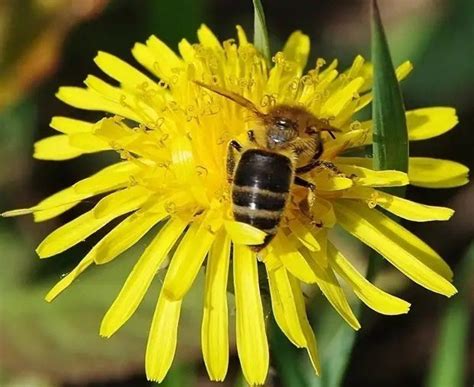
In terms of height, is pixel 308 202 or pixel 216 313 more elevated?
pixel 308 202

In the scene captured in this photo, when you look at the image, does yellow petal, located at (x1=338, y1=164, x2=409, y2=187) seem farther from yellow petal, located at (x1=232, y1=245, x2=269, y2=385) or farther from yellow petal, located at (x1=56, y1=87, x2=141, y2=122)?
yellow petal, located at (x1=56, y1=87, x2=141, y2=122)

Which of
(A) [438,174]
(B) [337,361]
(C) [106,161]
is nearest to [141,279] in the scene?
(B) [337,361]

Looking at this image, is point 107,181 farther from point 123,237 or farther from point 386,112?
point 386,112

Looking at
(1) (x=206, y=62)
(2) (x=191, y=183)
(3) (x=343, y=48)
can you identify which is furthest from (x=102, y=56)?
(3) (x=343, y=48)

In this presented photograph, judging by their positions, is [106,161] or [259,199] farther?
[106,161]

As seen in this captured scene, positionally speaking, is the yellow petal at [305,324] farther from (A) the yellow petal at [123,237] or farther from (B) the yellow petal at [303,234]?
(A) the yellow petal at [123,237]

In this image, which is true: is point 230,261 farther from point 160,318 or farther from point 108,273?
point 108,273

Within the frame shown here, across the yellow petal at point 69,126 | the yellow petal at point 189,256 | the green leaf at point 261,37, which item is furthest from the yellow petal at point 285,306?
the yellow petal at point 69,126
